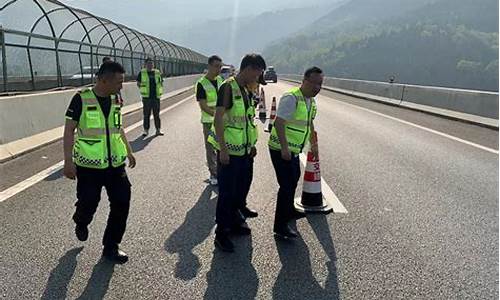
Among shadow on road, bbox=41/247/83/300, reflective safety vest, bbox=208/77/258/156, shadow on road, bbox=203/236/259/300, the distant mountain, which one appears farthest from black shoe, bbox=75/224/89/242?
the distant mountain

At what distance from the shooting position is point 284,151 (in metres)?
4.33

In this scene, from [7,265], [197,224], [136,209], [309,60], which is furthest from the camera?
[309,60]

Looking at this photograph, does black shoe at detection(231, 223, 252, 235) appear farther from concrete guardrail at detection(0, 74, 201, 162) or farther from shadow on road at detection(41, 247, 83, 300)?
concrete guardrail at detection(0, 74, 201, 162)

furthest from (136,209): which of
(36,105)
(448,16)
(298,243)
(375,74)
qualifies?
(448,16)

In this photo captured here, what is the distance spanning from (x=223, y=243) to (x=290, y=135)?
48.0 inches

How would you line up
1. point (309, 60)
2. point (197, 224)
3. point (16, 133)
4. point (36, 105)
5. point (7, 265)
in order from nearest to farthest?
point (7, 265), point (197, 224), point (16, 133), point (36, 105), point (309, 60)

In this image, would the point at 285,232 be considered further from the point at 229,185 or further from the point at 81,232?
the point at 81,232

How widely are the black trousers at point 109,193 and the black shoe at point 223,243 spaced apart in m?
0.86

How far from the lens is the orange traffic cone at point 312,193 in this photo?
5398 millimetres

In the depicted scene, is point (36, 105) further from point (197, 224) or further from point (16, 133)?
point (197, 224)

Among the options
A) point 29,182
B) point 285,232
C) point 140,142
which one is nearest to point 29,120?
point 140,142

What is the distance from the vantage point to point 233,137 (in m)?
4.19

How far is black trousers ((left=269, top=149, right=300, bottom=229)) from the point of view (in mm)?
4488

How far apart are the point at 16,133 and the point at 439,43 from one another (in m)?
149
